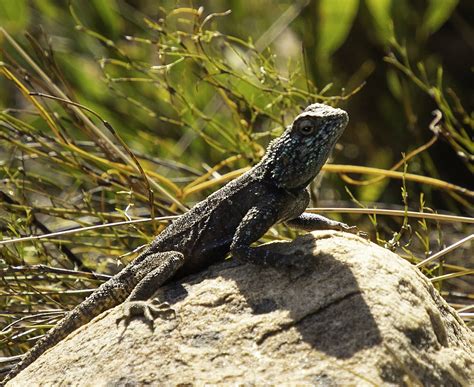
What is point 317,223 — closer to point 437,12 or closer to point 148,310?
point 148,310

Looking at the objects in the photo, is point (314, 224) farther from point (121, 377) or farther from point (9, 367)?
point (9, 367)

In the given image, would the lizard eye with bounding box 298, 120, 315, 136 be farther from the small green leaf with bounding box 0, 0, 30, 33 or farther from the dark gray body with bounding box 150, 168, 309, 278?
the small green leaf with bounding box 0, 0, 30, 33

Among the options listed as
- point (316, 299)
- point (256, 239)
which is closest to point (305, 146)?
point (256, 239)

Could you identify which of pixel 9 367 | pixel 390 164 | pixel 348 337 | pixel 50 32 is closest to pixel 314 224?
pixel 348 337

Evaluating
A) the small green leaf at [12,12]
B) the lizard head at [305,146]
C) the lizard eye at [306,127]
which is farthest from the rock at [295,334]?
the small green leaf at [12,12]

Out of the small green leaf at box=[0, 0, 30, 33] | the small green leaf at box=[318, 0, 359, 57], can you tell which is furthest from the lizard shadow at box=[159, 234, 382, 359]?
the small green leaf at box=[0, 0, 30, 33]

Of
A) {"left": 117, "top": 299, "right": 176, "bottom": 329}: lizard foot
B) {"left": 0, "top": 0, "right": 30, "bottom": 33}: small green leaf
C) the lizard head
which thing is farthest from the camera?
{"left": 0, "top": 0, "right": 30, "bottom": 33}: small green leaf
